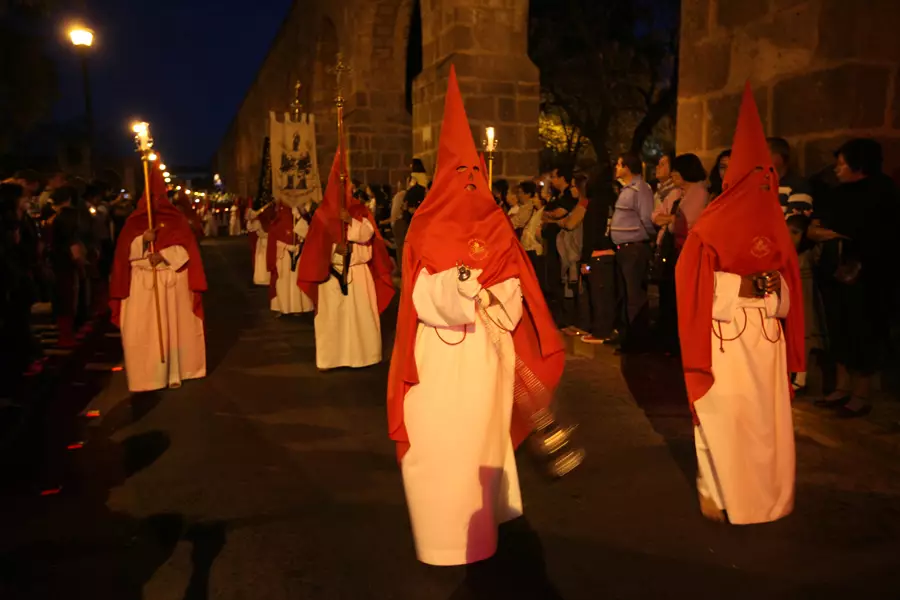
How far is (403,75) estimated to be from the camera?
53.4ft

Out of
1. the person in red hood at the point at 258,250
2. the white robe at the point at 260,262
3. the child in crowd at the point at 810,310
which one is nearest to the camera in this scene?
the child in crowd at the point at 810,310

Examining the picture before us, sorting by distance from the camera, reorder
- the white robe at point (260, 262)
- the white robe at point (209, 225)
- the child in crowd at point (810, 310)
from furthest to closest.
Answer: the white robe at point (209, 225)
the white robe at point (260, 262)
the child in crowd at point (810, 310)

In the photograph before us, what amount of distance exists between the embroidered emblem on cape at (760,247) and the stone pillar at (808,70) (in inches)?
102

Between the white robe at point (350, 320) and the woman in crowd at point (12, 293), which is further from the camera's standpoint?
the white robe at point (350, 320)

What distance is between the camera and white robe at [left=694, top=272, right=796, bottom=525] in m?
3.60

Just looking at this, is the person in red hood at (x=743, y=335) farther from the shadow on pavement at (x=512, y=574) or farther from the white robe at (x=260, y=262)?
the white robe at (x=260, y=262)

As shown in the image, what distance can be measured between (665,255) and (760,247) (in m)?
3.18

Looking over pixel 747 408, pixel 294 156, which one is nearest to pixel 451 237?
pixel 747 408

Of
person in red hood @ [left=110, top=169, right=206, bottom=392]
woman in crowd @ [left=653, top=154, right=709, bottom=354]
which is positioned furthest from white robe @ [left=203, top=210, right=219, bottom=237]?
woman in crowd @ [left=653, top=154, right=709, bottom=354]

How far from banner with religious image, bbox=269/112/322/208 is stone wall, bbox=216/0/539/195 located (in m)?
1.47

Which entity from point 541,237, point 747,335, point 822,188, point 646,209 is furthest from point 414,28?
point 747,335

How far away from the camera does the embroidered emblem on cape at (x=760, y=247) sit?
3639 mm

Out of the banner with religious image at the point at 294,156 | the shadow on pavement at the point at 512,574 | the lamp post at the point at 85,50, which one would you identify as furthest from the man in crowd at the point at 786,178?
the lamp post at the point at 85,50

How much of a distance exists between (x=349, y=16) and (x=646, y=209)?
37.8 ft
